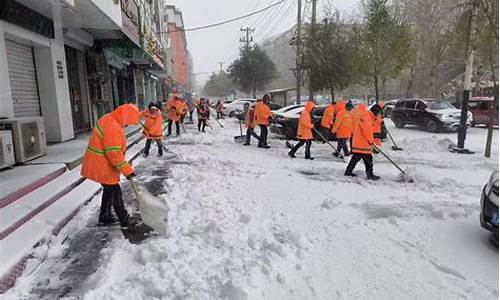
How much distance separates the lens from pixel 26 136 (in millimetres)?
6801

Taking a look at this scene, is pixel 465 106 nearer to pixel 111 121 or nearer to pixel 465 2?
pixel 465 2

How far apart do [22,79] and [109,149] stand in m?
6.59

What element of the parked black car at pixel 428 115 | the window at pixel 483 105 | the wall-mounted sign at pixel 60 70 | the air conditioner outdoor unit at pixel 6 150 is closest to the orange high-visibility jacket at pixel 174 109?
the wall-mounted sign at pixel 60 70

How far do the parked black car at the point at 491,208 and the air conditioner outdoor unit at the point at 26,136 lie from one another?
7112mm

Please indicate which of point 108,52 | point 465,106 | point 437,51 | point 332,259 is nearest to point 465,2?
point 465,106

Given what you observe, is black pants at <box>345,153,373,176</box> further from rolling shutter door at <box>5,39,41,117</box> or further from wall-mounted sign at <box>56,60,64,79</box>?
wall-mounted sign at <box>56,60,64,79</box>

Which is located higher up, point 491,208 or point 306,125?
point 306,125

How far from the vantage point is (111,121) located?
162 inches

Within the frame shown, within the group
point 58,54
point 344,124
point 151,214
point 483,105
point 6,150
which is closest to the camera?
point 151,214

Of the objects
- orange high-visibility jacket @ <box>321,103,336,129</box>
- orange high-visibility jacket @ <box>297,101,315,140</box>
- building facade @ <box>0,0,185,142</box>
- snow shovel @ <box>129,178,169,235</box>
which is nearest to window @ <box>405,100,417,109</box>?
orange high-visibility jacket @ <box>321,103,336,129</box>

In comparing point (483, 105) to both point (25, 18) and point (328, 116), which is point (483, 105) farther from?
point (25, 18)

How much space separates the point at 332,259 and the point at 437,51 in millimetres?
29447

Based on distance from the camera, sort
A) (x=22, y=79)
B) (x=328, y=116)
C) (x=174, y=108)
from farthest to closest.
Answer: (x=174, y=108) → (x=328, y=116) → (x=22, y=79)

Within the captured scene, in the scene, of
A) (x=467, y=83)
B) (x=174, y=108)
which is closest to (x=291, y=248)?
(x=467, y=83)
